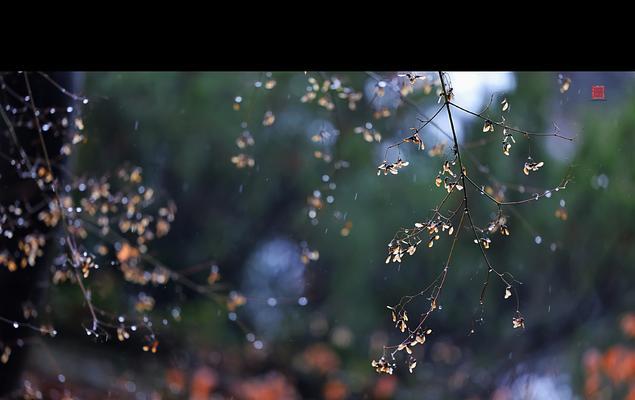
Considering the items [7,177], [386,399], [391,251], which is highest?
[386,399]

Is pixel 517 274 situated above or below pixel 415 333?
above

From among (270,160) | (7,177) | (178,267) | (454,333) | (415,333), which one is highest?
(270,160)

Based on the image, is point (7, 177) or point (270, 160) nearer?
point (7, 177)

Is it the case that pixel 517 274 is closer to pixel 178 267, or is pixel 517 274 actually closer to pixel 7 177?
pixel 178 267
